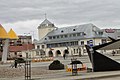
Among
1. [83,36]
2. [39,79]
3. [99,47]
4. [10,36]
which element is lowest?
[39,79]

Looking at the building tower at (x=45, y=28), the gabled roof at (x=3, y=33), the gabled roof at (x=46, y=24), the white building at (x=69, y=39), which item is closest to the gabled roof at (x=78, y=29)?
the white building at (x=69, y=39)

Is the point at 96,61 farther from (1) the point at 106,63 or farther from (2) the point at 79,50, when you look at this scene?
(2) the point at 79,50

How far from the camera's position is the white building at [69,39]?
115812 millimetres

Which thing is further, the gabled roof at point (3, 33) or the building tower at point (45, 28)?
Result: the building tower at point (45, 28)

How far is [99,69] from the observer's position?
90.3 feet

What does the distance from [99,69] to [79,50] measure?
85.3 metres

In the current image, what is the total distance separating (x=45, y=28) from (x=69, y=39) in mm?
20995

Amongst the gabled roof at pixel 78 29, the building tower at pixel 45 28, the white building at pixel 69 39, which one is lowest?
the white building at pixel 69 39

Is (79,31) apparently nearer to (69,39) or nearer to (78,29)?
(78,29)

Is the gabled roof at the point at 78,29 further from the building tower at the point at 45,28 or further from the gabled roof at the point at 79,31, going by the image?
the building tower at the point at 45,28

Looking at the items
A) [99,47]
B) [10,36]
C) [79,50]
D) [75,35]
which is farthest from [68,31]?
[99,47]

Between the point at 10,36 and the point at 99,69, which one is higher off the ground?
the point at 10,36

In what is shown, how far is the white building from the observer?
115812mm

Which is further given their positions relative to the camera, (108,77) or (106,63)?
(106,63)
